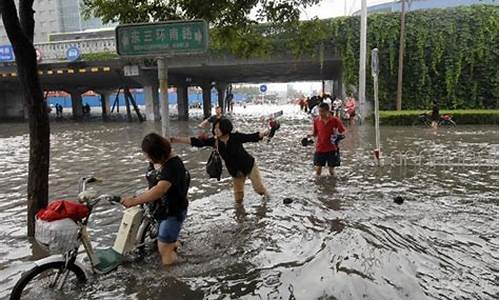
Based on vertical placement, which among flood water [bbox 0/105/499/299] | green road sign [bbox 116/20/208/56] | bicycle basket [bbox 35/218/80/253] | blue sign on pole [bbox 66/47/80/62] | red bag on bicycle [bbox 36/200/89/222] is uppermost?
blue sign on pole [bbox 66/47/80/62]

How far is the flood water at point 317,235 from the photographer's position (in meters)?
4.51

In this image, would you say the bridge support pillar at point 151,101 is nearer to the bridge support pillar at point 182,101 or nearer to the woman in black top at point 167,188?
the bridge support pillar at point 182,101

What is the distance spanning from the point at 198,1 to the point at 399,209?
441 centimetres

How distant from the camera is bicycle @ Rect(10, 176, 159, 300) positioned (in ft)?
13.7

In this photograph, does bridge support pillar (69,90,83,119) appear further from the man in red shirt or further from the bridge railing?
the man in red shirt

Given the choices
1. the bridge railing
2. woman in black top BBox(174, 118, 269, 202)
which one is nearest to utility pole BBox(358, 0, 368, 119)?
the bridge railing

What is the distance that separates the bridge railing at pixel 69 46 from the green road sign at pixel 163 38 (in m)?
24.1

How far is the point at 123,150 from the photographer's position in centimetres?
1599

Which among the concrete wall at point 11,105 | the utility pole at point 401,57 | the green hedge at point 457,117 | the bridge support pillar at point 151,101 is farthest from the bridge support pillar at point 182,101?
the green hedge at point 457,117

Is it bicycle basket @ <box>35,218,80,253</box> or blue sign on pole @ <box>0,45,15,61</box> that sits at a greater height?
blue sign on pole @ <box>0,45,15,61</box>

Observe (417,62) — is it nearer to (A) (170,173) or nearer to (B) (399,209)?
(B) (399,209)

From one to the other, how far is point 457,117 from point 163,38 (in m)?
20.2

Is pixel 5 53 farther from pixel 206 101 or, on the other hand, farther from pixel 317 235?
pixel 317 235

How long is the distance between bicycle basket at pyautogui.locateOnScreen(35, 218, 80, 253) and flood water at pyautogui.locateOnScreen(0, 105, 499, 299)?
65cm
